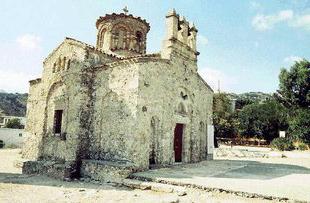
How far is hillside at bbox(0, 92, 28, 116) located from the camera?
193 ft

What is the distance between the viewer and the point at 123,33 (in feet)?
64.4

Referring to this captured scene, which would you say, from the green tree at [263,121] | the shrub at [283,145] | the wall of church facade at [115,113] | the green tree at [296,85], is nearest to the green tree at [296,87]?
the green tree at [296,85]

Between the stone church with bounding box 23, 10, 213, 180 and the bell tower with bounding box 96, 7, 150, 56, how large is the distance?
159 inches

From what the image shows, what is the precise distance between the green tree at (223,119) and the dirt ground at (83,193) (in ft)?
92.3

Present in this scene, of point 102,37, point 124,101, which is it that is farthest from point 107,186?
point 102,37

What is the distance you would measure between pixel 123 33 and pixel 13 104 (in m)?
51.6

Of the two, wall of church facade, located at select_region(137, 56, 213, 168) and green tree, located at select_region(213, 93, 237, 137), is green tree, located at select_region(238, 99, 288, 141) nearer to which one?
green tree, located at select_region(213, 93, 237, 137)

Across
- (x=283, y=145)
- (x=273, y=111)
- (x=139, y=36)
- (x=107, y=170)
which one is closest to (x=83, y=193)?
(x=107, y=170)

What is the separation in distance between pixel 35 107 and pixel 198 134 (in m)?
9.94

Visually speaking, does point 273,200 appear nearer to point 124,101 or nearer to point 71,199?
point 71,199

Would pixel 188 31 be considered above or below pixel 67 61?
above

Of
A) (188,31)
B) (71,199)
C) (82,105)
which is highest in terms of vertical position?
(188,31)

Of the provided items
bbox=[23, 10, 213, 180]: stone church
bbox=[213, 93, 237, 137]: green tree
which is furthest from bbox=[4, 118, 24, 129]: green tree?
bbox=[213, 93, 237, 137]: green tree

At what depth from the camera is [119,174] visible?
10773mm
